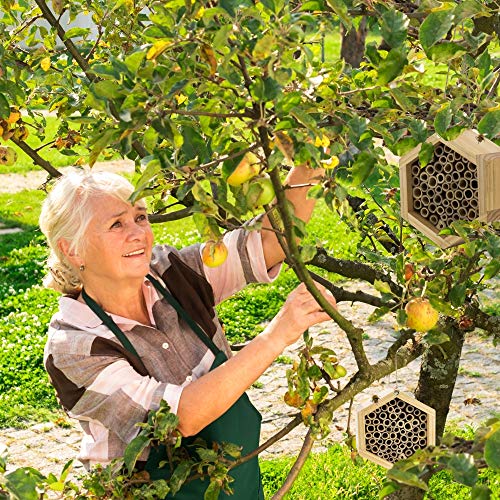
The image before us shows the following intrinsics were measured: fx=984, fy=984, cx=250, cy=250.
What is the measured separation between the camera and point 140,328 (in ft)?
8.14

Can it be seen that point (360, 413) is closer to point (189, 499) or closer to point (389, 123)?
point (189, 499)

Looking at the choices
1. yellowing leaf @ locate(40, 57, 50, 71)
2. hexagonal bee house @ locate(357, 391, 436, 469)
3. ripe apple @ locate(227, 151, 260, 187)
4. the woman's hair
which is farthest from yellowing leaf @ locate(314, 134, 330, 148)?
yellowing leaf @ locate(40, 57, 50, 71)

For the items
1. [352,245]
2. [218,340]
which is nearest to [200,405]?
[218,340]

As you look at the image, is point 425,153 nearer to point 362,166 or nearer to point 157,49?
point 362,166

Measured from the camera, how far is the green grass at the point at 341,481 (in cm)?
430

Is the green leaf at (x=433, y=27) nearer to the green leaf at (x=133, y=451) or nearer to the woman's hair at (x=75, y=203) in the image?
the green leaf at (x=133, y=451)

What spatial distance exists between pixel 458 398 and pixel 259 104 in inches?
175

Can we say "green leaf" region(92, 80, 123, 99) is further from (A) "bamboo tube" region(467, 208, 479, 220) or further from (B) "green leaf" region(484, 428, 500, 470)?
(A) "bamboo tube" region(467, 208, 479, 220)

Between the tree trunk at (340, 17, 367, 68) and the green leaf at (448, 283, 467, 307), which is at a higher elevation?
the green leaf at (448, 283, 467, 307)

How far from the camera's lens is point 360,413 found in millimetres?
2545

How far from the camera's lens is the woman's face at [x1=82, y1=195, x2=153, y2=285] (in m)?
2.40

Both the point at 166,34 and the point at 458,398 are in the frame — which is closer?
the point at 166,34

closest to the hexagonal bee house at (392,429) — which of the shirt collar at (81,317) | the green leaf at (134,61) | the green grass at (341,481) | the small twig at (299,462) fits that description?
the small twig at (299,462)

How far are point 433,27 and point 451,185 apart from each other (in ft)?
2.02
